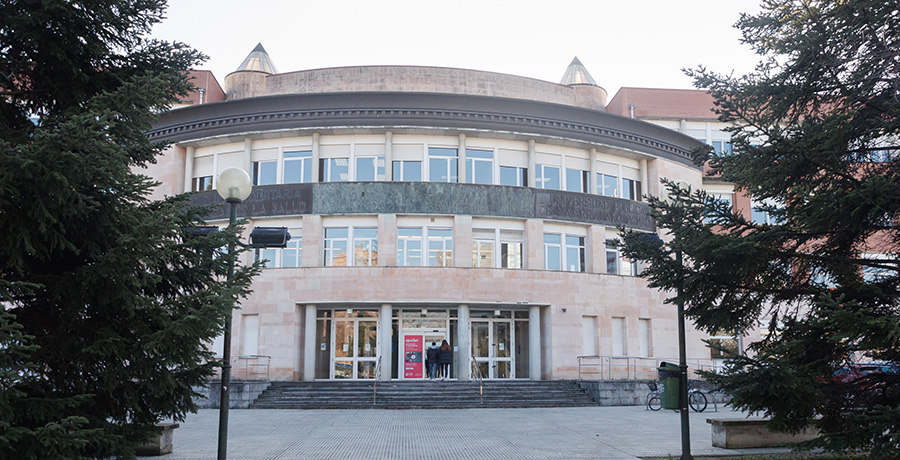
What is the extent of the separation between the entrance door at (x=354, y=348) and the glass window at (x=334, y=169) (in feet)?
19.7

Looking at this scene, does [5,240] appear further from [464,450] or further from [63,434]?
[464,450]

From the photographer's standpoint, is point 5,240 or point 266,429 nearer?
point 5,240

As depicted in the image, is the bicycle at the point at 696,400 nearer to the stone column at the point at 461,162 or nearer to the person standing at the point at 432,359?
the person standing at the point at 432,359

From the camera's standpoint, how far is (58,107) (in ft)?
25.8

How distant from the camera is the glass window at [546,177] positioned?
3092 cm

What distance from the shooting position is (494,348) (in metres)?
29.7

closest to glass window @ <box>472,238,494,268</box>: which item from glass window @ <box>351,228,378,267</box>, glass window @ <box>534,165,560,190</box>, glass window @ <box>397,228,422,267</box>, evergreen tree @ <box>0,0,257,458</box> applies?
glass window @ <box>397,228,422,267</box>

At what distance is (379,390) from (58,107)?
738 inches

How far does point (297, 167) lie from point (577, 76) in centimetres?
1510

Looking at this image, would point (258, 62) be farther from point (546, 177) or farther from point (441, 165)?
point (546, 177)

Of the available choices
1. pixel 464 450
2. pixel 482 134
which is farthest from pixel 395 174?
pixel 464 450

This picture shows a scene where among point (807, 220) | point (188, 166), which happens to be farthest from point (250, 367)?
point (807, 220)

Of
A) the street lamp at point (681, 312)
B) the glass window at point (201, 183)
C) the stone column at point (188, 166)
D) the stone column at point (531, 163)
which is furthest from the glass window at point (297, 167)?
the street lamp at point (681, 312)

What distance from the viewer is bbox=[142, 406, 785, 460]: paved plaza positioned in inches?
450
